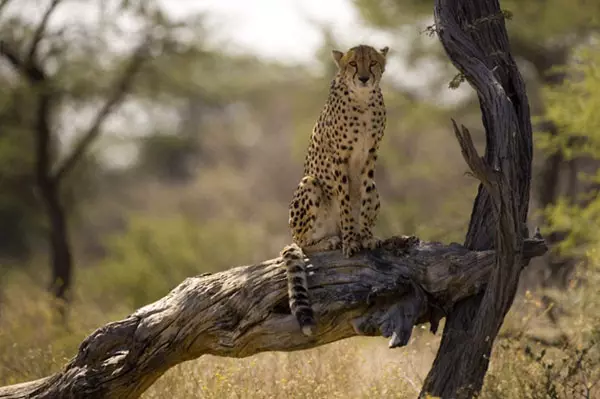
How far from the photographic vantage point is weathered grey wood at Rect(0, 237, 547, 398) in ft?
16.8

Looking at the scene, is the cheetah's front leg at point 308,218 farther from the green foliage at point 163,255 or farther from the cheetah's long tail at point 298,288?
the green foliage at point 163,255

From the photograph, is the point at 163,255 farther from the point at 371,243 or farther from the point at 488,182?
the point at 488,182

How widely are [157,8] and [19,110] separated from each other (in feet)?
7.86

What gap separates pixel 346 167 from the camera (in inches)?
228

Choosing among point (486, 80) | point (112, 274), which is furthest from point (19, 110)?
point (486, 80)

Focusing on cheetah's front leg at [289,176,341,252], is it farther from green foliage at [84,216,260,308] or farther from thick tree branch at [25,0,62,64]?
green foliage at [84,216,260,308]

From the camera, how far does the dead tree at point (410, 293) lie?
5016 mm

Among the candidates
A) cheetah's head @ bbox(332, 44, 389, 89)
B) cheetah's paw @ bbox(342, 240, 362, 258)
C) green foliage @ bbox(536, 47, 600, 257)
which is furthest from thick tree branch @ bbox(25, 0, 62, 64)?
cheetah's paw @ bbox(342, 240, 362, 258)

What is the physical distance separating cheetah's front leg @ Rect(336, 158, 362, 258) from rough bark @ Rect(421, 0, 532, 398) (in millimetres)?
631

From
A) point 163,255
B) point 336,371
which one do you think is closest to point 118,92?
point 163,255

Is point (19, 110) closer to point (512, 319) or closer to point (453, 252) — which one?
point (512, 319)

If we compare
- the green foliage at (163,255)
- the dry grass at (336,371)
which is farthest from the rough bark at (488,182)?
the green foliage at (163,255)

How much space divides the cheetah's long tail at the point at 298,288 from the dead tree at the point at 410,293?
84mm

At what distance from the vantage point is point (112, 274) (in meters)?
15.8
